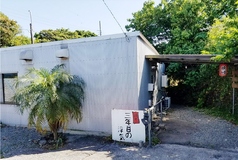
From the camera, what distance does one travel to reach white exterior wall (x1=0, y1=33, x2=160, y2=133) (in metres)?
6.05

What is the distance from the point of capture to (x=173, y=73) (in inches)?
514

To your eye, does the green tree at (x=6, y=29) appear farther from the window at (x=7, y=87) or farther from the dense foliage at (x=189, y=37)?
the window at (x=7, y=87)

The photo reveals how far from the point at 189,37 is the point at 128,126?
29.7ft

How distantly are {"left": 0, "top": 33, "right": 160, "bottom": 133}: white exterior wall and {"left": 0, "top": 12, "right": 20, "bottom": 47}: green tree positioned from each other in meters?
19.7

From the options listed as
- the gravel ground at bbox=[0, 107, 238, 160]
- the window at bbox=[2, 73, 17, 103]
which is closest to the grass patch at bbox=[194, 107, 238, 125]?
the gravel ground at bbox=[0, 107, 238, 160]

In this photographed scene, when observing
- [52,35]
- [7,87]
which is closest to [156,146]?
[7,87]

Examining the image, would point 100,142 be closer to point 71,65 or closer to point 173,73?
point 71,65

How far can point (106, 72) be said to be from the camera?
6.41 metres

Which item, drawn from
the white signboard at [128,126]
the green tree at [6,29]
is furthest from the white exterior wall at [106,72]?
the green tree at [6,29]

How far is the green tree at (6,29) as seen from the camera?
2289 centimetres

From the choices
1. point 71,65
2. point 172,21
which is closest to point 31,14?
point 172,21

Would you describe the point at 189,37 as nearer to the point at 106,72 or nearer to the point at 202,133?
the point at 202,133

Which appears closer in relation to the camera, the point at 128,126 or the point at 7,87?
the point at 128,126

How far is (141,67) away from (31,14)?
22.3 meters
